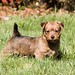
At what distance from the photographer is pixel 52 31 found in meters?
6.74

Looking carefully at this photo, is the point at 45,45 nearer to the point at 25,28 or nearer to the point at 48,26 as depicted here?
the point at 48,26

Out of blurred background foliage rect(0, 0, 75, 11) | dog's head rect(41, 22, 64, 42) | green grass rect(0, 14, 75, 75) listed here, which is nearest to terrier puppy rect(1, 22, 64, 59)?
dog's head rect(41, 22, 64, 42)

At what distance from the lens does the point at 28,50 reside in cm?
716

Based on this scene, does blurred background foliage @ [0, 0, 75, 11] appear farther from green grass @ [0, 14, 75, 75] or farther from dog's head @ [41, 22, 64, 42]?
dog's head @ [41, 22, 64, 42]

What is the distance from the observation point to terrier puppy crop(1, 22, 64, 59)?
22.2 ft

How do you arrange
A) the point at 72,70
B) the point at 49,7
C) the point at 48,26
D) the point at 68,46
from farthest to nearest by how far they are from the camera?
the point at 49,7 < the point at 68,46 < the point at 48,26 < the point at 72,70

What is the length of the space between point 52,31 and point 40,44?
41 cm

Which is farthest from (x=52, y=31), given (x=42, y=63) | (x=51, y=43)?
(x=42, y=63)

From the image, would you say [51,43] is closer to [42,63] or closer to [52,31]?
[52,31]

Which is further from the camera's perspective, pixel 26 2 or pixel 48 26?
pixel 26 2

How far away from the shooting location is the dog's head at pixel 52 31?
21.9 feet

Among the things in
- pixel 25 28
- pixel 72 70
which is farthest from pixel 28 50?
pixel 25 28

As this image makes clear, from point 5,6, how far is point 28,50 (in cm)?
617

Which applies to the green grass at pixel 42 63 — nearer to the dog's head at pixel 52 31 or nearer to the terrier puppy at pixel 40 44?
the terrier puppy at pixel 40 44
